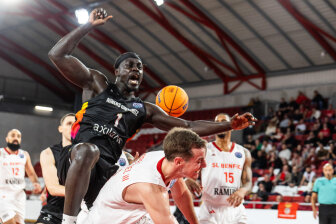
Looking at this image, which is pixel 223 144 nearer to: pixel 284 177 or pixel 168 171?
pixel 168 171

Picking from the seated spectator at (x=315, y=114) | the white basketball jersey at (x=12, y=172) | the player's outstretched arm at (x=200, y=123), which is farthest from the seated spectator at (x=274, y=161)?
the player's outstretched arm at (x=200, y=123)

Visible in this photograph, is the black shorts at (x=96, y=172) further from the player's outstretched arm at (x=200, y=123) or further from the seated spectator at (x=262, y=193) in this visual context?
the seated spectator at (x=262, y=193)

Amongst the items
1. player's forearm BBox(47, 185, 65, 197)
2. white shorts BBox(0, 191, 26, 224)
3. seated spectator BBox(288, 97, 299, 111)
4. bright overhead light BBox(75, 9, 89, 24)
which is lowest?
white shorts BBox(0, 191, 26, 224)

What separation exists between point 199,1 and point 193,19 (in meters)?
0.87

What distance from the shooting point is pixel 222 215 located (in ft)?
23.4

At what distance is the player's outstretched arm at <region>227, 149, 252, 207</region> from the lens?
679cm

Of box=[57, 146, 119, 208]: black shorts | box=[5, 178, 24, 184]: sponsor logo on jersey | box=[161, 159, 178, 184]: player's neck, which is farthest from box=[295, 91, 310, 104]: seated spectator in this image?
box=[161, 159, 178, 184]: player's neck

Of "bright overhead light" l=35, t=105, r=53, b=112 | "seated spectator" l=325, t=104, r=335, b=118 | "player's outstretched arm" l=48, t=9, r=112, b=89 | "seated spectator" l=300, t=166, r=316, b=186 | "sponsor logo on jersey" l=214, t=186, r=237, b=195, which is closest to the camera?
"player's outstretched arm" l=48, t=9, r=112, b=89

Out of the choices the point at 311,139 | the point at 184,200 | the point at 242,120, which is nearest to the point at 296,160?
the point at 311,139

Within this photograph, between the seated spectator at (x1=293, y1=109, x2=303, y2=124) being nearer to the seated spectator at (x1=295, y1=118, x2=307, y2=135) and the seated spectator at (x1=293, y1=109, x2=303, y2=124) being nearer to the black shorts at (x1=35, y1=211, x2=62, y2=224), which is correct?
the seated spectator at (x1=295, y1=118, x2=307, y2=135)

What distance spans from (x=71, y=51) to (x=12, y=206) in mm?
6335

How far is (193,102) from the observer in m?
26.8

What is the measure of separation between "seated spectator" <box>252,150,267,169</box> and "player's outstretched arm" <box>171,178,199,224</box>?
14311 mm

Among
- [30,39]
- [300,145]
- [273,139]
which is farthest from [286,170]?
[30,39]
